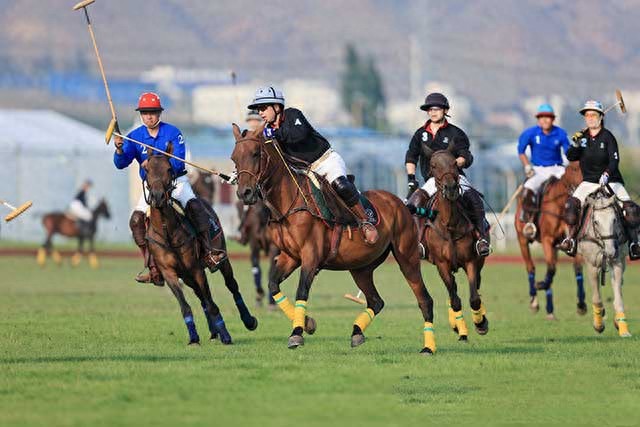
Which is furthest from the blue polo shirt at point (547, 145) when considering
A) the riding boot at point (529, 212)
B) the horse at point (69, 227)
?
the horse at point (69, 227)

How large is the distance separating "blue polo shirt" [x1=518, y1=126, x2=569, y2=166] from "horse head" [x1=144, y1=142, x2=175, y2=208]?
9055 mm

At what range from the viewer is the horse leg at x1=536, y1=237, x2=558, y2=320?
23.8m

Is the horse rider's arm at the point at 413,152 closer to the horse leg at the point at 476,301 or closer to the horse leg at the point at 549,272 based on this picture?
the horse leg at the point at 476,301

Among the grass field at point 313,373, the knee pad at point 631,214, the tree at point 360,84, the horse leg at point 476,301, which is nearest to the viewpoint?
the grass field at point 313,373

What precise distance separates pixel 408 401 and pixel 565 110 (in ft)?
443

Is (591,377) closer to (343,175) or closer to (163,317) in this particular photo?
(343,175)

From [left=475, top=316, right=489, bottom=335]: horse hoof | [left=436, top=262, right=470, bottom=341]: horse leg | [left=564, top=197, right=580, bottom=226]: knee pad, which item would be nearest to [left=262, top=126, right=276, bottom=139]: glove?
[left=436, top=262, right=470, bottom=341]: horse leg

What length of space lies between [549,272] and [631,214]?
3907mm

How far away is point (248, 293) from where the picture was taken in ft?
102

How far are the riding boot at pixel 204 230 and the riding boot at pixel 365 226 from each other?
1.97 meters

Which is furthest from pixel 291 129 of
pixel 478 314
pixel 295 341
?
pixel 478 314

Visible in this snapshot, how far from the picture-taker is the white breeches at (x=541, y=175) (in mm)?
25188

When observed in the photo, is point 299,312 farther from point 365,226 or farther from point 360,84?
point 360,84

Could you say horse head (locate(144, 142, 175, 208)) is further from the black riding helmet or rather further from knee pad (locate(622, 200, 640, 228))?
knee pad (locate(622, 200, 640, 228))
